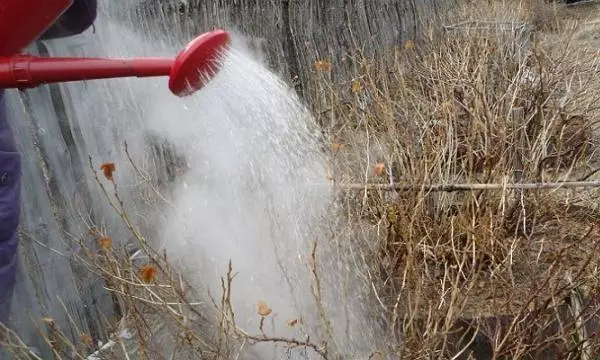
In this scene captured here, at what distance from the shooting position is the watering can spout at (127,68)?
159cm

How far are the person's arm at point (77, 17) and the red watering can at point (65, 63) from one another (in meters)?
0.38

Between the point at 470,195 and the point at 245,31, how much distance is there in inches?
85.2

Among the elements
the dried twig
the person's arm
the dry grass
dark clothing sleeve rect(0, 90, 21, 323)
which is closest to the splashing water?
the dry grass

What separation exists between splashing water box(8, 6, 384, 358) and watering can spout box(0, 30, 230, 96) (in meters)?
0.17

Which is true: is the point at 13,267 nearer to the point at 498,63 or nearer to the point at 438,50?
the point at 498,63

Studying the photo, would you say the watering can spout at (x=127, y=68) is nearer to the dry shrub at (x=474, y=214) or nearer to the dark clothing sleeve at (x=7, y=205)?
the dark clothing sleeve at (x=7, y=205)

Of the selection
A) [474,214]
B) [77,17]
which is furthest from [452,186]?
[77,17]

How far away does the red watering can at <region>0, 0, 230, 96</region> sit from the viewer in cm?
159

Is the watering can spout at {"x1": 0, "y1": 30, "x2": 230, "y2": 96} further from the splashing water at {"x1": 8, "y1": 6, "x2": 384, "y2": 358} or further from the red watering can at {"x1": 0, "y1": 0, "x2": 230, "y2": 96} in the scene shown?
the splashing water at {"x1": 8, "y1": 6, "x2": 384, "y2": 358}

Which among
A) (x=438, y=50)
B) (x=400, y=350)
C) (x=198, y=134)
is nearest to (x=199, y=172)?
(x=198, y=134)

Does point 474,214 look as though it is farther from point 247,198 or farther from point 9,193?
point 9,193

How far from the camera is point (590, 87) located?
4.77 meters

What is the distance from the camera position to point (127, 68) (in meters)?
1.66

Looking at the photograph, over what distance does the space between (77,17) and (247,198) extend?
872 mm
